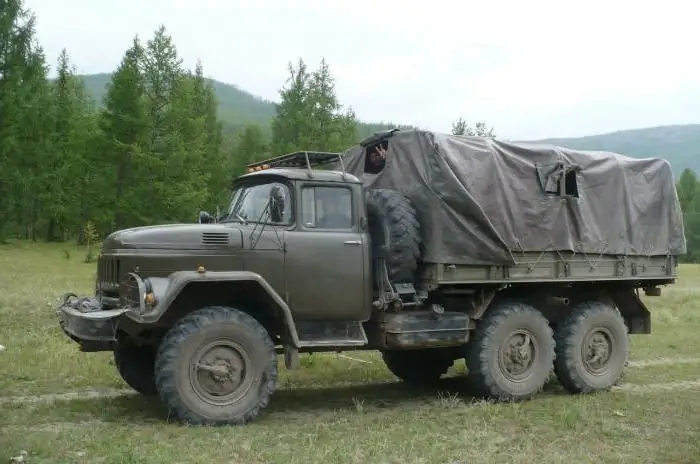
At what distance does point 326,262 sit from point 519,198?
267 cm

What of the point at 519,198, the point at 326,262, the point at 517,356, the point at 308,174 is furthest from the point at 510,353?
the point at 308,174

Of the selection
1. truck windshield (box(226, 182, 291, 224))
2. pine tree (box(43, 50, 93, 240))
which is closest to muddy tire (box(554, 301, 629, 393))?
truck windshield (box(226, 182, 291, 224))

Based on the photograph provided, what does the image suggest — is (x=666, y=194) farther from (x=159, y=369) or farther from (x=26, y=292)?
(x=26, y=292)

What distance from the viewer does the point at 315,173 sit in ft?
28.8

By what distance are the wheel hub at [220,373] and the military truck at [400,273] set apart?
0.01 m

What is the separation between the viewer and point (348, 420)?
8.07 meters

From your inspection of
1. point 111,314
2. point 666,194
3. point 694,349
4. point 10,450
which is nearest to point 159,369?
point 111,314

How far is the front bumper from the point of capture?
7520 mm

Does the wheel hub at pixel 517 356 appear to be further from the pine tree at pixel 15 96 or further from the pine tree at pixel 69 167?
the pine tree at pixel 69 167

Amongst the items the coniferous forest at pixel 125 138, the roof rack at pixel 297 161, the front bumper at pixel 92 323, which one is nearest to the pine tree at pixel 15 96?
the coniferous forest at pixel 125 138

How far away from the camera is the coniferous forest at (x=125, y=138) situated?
27.6 m

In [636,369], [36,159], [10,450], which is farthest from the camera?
[36,159]

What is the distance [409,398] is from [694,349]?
21.3 ft

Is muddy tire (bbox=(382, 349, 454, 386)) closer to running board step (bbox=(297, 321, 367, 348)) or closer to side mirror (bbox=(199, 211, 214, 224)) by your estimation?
running board step (bbox=(297, 321, 367, 348))
